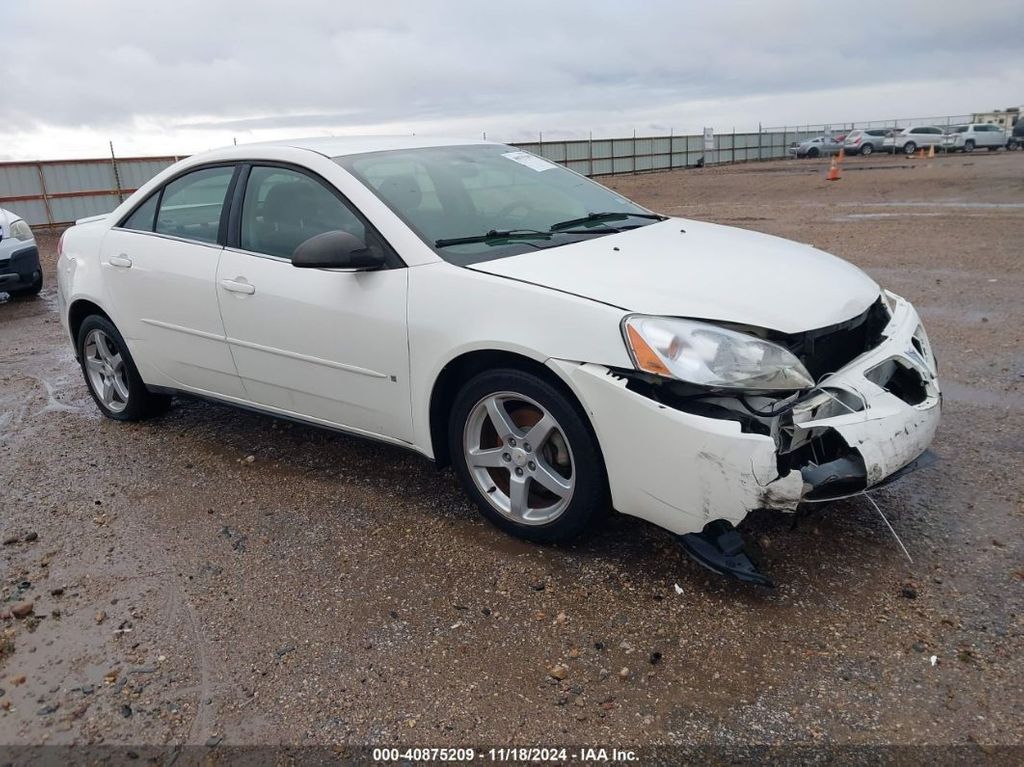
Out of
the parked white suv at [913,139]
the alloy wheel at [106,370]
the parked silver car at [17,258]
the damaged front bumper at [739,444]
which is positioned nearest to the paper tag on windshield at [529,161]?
the damaged front bumper at [739,444]

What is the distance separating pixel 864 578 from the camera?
307 centimetres

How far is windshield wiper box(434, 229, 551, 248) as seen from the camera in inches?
140

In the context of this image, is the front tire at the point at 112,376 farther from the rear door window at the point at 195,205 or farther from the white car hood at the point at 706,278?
the white car hood at the point at 706,278

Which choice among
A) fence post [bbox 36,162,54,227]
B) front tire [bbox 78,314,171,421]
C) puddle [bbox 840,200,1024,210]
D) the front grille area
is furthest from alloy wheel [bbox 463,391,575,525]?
fence post [bbox 36,162,54,227]

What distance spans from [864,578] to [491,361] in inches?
63.5

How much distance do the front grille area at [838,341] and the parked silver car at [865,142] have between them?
48.3 metres

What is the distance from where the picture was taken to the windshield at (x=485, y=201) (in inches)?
143

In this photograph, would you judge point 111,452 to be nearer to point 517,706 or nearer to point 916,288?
point 517,706

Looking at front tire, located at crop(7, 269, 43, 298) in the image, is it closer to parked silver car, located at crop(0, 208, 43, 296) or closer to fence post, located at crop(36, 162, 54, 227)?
parked silver car, located at crop(0, 208, 43, 296)

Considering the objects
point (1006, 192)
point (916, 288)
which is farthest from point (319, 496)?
point (1006, 192)

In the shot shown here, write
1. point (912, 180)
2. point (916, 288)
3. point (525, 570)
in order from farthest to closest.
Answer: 1. point (912, 180)
2. point (916, 288)
3. point (525, 570)

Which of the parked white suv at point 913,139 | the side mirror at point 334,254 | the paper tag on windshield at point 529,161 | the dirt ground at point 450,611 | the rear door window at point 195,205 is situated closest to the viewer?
the dirt ground at point 450,611

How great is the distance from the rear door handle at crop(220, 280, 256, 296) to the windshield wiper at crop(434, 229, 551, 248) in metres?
1.03

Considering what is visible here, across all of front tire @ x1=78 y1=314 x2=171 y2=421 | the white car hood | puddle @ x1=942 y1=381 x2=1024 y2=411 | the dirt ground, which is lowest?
the dirt ground
